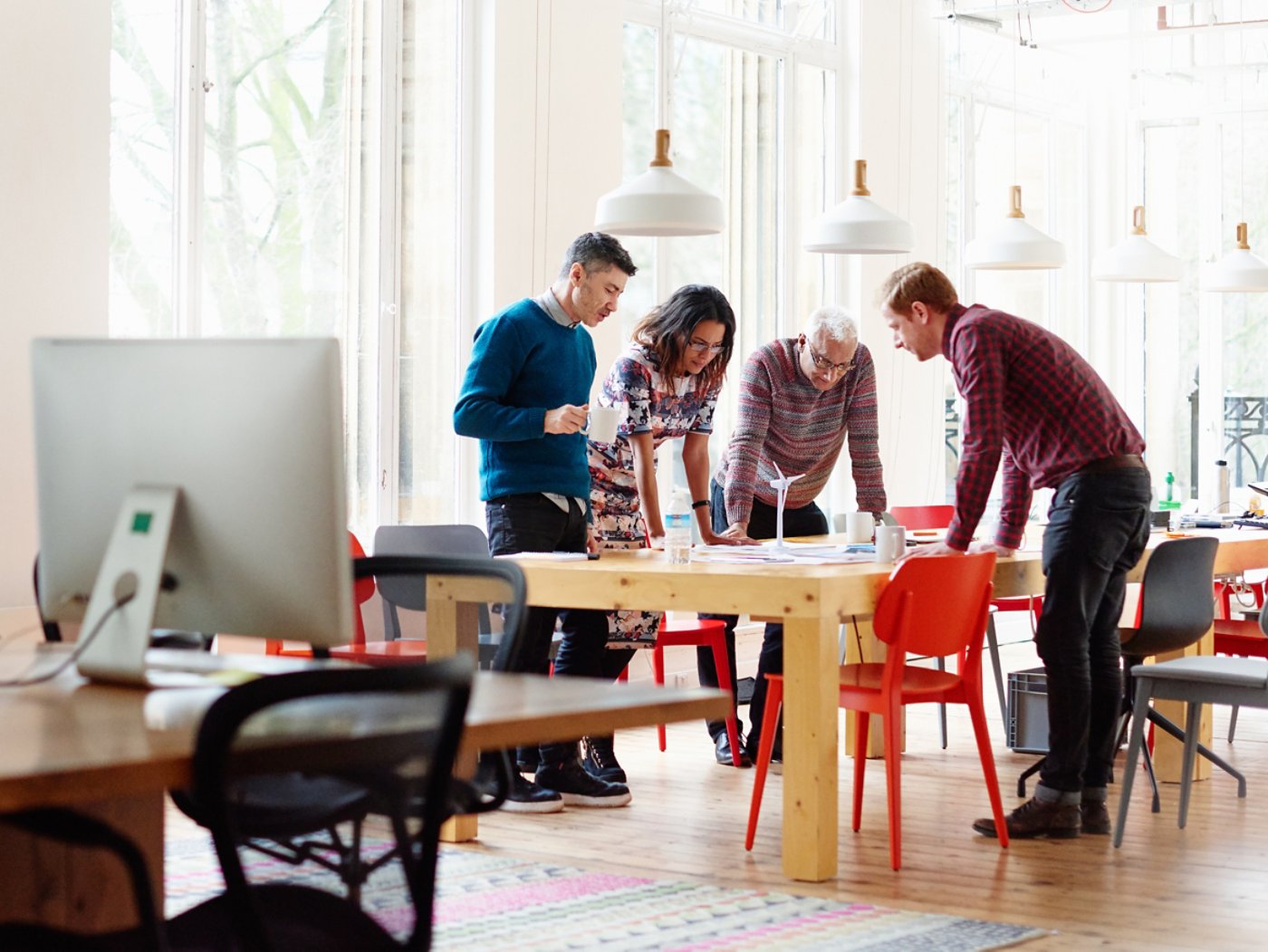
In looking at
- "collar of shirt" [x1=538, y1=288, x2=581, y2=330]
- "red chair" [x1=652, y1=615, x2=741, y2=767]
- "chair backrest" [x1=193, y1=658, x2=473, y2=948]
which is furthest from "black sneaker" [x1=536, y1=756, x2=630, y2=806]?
"chair backrest" [x1=193, y1=658, x2=473, y2=948]

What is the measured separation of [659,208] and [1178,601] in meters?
2.05

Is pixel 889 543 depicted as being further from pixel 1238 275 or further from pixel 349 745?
pixel 1238 275

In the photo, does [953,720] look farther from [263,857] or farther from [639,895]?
[263,857]

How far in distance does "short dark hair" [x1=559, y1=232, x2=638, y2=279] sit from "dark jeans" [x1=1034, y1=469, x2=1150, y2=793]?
1.39 m

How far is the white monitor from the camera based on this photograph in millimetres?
1889

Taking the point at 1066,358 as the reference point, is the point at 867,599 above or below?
below

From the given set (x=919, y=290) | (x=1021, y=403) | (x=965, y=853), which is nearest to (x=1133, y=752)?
(x=965, y=853)

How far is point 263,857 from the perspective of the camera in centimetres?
165

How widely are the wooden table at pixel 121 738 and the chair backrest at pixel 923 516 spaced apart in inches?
177

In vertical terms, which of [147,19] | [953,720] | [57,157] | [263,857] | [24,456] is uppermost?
[147,19]

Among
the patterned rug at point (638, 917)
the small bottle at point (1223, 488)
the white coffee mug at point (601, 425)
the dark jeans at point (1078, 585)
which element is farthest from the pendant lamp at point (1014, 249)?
the patterned rug at point (638, 917)

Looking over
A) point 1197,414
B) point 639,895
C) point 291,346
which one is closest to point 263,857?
point 291,346

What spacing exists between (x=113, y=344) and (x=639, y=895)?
2302 mm

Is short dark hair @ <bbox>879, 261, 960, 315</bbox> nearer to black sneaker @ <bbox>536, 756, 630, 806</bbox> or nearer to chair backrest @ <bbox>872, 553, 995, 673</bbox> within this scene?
chair backrest @ <bbox>872, 553, 995, 673</bbox>
